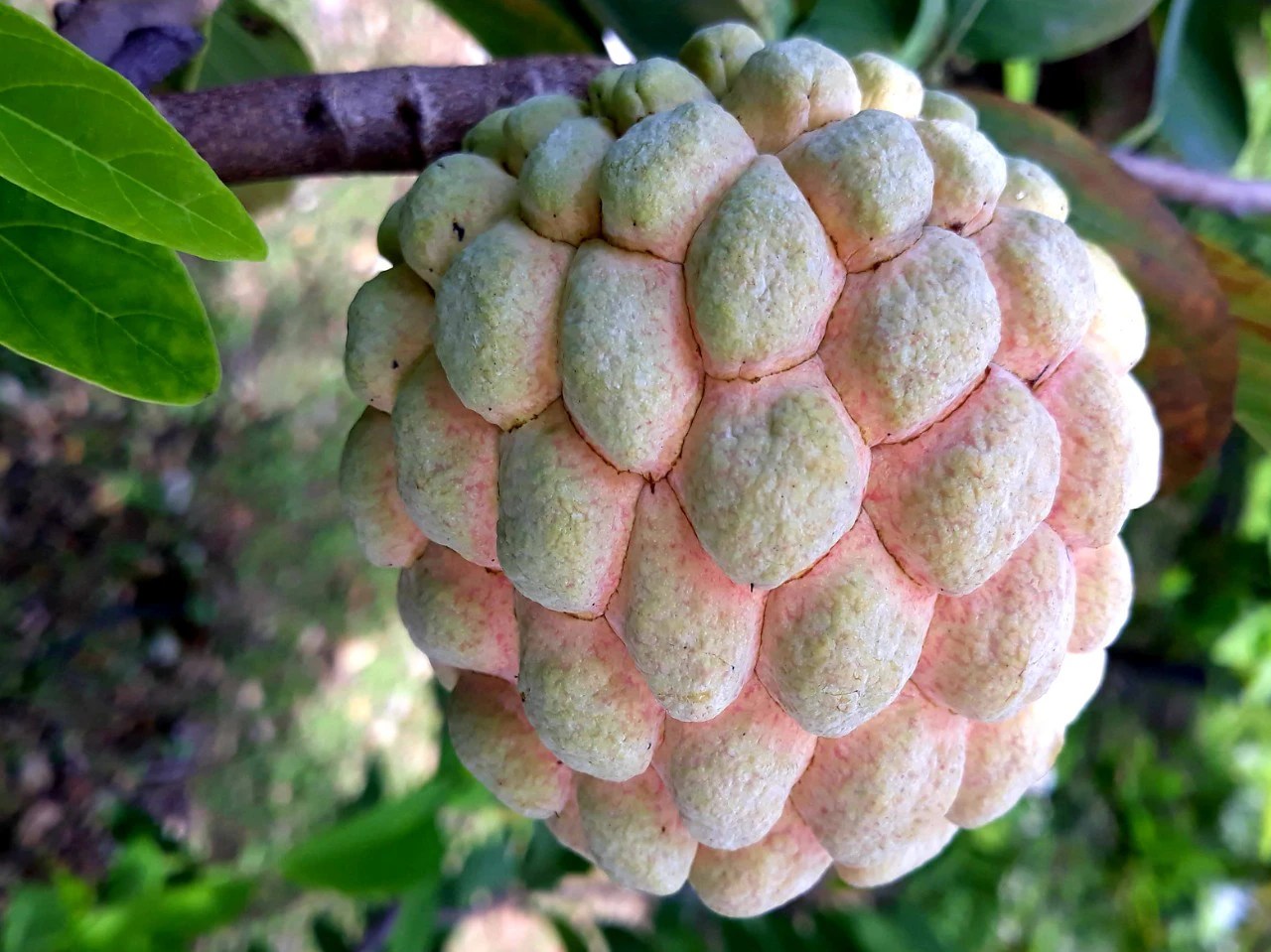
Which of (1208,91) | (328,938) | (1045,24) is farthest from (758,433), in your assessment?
(328,938)

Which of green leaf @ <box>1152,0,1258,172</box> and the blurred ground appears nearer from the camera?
green leaf @ <box>1152,0,1258,172</box>

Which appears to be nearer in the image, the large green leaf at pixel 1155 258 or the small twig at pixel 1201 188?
the large green leaf at pixel 1155 258

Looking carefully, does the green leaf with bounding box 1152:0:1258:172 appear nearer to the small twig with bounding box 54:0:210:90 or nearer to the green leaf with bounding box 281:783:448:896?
the small twig with bounding box 54:0:210:90

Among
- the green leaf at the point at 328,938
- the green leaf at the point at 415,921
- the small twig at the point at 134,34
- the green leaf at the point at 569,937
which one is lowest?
the green leaf at the point at 328,938

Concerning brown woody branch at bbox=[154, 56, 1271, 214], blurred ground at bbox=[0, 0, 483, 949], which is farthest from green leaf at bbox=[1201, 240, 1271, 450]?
blurred ground at bbox=[0, 0, 483, 949]

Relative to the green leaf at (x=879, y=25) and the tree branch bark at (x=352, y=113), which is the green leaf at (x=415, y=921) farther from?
the green leaf at (x=879, y=25)

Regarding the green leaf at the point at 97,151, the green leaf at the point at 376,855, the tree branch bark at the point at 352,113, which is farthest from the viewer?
the green leaf at the point at 376,855

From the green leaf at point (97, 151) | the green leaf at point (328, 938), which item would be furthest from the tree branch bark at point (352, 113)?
the green leaf at point (328, 938)
